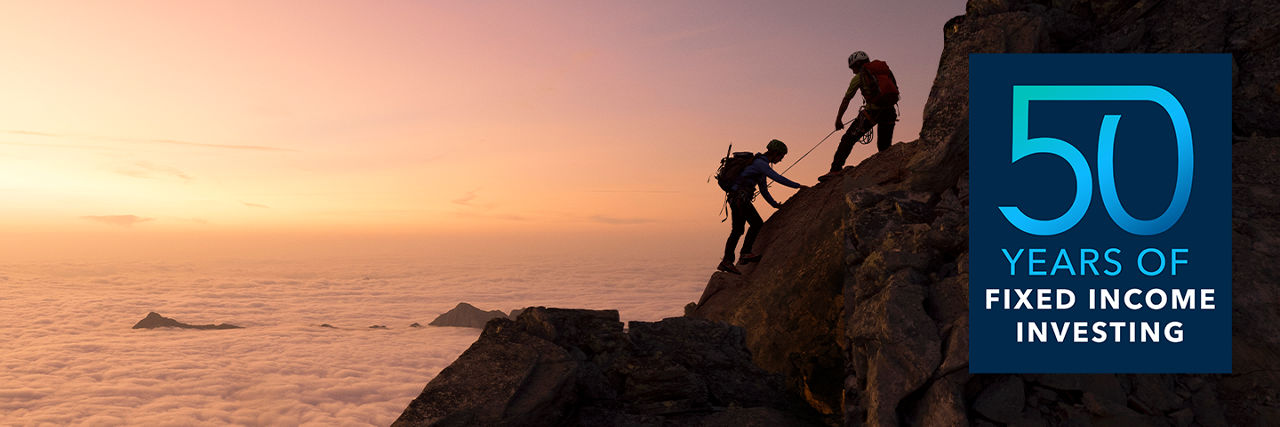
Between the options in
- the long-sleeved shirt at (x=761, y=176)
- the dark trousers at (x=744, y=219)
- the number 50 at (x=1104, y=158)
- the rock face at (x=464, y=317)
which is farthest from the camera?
the rock face at (x=464, y=317)

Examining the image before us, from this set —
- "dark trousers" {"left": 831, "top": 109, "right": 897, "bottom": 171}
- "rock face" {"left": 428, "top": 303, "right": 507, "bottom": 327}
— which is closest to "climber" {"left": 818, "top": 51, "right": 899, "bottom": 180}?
"dark trousers" {"left": 831, "top": 109, "right": 897, "bottom": 171}

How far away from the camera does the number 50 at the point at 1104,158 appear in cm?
671

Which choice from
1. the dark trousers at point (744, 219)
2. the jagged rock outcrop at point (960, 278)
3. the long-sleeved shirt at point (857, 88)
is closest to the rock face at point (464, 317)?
the dark trousers at point (744, 219)

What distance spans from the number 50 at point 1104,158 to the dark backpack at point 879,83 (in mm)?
4419

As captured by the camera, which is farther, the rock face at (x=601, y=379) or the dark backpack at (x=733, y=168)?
the dark backpack at (x=733, y=168)

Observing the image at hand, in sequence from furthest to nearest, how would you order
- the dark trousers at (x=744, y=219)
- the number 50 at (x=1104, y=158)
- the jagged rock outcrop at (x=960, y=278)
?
the dark trousers at (x=744, y=219) → the number 50 at (x=1104, y=158) → the jagged rock outcrop at (x=960, y=278)

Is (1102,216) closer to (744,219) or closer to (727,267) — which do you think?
(744,219)

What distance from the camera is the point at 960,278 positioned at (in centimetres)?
687

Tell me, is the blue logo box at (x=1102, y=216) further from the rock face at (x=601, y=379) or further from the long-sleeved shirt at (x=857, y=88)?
the long-sleeved shirt at (x=857, y=88)

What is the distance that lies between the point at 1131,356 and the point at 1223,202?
6.43ft

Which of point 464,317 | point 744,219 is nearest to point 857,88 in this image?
point 744,219

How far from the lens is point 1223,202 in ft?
21.9

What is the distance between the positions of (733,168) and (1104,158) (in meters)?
5.63

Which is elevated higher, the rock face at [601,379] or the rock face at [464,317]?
the rock face at [601,379]
